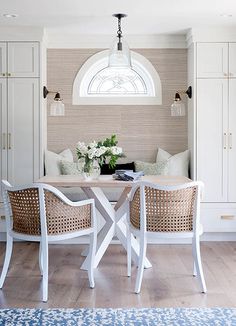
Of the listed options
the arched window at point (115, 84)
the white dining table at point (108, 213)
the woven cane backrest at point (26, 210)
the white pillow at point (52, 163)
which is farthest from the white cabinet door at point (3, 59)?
the woven cane backrest at point (26, 210)

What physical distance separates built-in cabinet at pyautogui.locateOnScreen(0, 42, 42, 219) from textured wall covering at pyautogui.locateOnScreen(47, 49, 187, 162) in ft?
1.37

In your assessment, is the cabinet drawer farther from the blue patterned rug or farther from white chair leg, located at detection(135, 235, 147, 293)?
the blue patterned rug

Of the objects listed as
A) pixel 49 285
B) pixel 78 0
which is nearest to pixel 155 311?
pixel 49 285

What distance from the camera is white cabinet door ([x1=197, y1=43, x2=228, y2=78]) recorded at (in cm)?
576

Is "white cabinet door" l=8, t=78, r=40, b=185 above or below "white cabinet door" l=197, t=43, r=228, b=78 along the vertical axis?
below

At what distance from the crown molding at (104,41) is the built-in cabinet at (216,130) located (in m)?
0.45

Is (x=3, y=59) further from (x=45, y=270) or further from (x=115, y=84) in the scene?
(x=45, y=270)

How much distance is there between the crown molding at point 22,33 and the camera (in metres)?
5.78

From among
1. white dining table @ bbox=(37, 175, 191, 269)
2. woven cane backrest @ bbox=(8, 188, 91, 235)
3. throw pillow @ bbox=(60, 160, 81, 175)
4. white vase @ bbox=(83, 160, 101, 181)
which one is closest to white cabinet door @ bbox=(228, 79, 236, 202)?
white dining table @ bbox=(37, 175, 191, 269)

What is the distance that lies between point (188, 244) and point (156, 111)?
5.49ft

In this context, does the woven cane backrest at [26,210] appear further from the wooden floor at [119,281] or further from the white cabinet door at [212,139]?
the white cabinet door at [212,139]

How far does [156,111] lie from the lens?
625 centimetres

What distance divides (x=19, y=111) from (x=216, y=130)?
2262mm

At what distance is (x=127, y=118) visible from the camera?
625cm
